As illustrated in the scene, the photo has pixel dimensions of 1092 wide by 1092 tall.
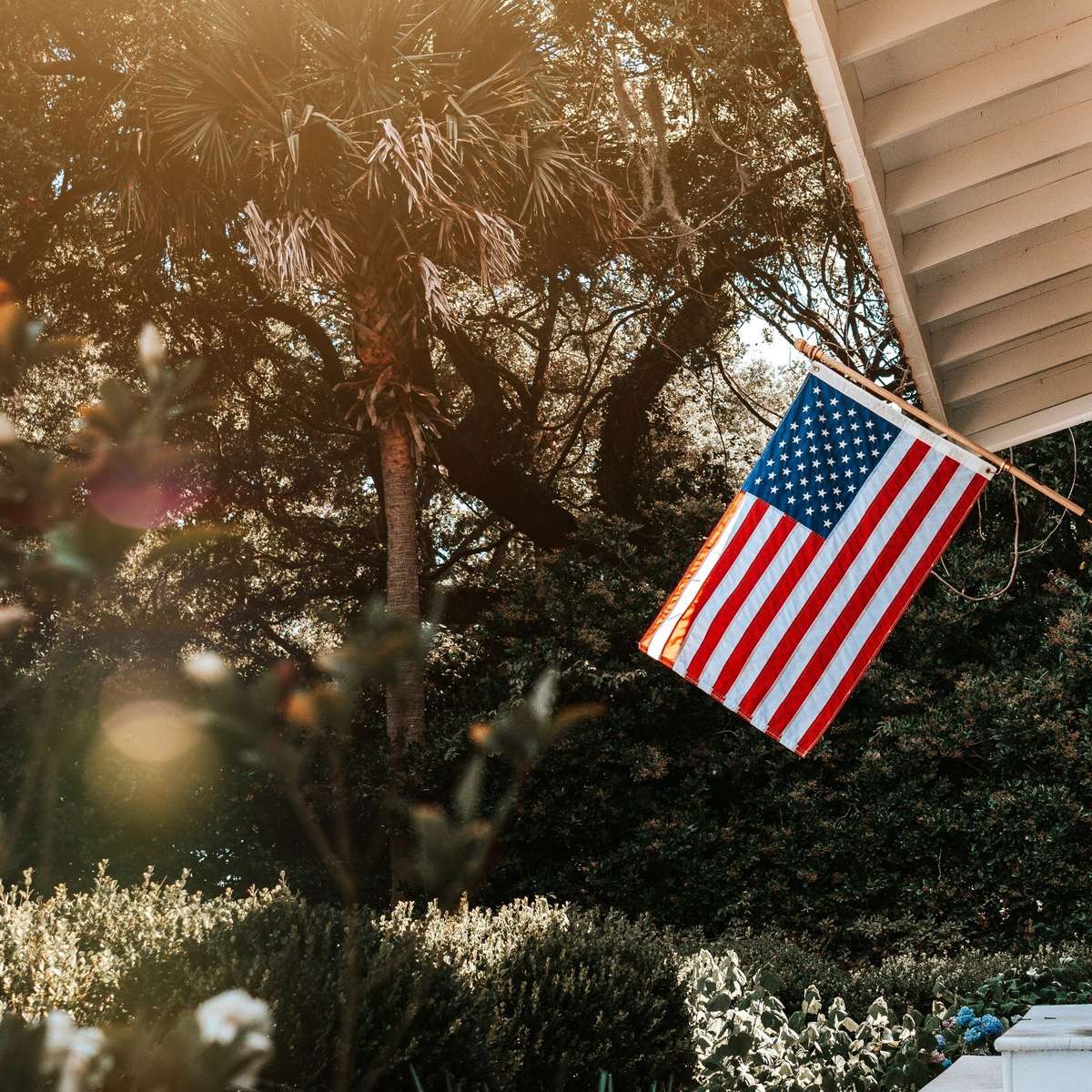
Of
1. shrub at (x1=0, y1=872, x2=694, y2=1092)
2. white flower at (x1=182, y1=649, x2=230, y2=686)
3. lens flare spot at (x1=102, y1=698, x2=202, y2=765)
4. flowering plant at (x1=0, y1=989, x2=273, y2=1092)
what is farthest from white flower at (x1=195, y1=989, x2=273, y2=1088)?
lens flare spot at (x1=102, y1=698, x2=202, y2=765)

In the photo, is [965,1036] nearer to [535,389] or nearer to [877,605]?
[877,605]

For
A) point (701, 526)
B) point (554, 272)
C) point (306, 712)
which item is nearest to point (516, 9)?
point (554, 272)

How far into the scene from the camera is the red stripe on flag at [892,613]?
4.59m

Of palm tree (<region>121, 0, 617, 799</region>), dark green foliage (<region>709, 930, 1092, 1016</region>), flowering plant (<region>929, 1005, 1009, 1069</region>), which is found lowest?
flowering plant (<region>929, 1005, 1009, 1069</region>)

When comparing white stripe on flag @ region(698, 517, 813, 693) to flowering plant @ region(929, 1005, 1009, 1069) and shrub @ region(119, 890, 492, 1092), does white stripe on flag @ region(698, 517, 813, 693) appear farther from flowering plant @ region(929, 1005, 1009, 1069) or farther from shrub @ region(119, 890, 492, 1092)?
flowering plant @ region(929, 1005, 1009, 1069)

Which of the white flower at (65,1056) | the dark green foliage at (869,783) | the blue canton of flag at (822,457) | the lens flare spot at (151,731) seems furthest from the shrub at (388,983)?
the lens flare spot at (151,731)

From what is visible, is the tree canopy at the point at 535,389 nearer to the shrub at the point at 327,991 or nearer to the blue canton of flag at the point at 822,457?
the blue canton of flag at the point at 822,457

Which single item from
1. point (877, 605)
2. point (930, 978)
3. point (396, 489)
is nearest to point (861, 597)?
point (877, 605)

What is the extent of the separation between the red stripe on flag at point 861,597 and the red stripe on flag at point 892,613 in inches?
3.5

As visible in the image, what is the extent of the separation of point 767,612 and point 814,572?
0.26m

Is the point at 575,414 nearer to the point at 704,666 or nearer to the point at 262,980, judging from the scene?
the point at 704,666

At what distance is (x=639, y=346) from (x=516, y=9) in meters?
4.43

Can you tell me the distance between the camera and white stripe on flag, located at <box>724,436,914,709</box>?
15.2 feet

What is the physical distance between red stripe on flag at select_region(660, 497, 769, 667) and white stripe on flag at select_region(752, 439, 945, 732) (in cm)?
31
